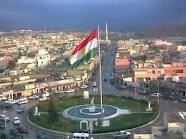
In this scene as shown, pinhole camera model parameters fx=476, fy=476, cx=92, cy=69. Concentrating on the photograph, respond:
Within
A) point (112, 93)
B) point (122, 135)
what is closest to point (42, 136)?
point (122, 135)

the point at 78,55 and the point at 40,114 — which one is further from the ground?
the point at 78,55

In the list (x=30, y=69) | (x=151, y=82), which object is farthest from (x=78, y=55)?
(x=30, y=69)

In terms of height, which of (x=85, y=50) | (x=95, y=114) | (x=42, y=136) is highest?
(x=85, y=50)

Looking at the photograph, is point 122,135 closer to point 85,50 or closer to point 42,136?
point 42,136

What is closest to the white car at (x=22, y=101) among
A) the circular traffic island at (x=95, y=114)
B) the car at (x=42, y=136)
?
the circular traffic island at (x=95, y=114)

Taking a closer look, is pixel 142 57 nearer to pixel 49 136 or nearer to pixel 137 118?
pixel 137 118

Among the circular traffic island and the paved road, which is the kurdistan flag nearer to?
the circular traffic island

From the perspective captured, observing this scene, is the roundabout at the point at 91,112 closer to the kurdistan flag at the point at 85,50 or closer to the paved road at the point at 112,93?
the paved road at the point at 112,93

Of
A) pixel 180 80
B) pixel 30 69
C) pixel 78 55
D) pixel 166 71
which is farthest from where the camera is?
pixel 30 69
